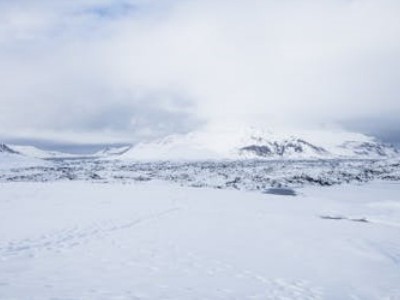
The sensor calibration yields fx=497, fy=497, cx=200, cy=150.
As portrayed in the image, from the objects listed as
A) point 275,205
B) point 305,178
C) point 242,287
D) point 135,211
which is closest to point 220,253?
point 242,287

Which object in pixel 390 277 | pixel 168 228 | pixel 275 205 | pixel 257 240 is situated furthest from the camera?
pixel 275 205

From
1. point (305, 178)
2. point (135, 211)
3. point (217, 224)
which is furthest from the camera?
point (305, 178)

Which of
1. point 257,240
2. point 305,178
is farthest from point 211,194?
point 305,178

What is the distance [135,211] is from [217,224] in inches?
235

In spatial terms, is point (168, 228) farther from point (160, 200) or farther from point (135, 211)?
point (160, 200)

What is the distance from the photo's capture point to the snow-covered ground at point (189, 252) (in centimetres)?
1134

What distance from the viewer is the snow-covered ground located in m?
11.3

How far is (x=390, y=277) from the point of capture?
14102mm

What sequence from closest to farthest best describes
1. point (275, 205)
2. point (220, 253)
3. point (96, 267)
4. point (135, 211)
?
point (96, 267) < point (220, 253) < point (135, 211) < point (275, 205)

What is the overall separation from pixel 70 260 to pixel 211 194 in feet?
89.4

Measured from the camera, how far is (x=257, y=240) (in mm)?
19375

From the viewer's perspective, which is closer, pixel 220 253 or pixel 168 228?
pixel 220 253

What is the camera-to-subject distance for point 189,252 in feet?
53.0

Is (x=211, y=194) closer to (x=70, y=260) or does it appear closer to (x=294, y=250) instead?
→ (x=294, y=250)
